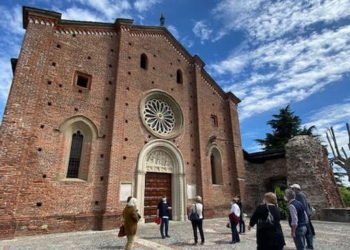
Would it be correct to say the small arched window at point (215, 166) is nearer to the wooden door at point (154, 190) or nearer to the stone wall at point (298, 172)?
the stone wall at point (298, 172)

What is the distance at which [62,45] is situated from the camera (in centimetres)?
1122

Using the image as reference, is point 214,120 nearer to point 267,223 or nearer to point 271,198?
point 271,198

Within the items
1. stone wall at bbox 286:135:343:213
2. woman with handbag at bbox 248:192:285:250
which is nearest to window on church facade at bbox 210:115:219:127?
stone wall at bbox 286:135:343:213

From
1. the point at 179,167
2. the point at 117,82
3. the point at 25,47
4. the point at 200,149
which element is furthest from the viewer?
the point at 200,149

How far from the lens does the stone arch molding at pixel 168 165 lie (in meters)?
12.1

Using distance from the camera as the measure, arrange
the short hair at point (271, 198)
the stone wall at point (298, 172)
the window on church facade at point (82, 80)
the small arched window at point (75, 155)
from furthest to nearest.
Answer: the stone wall at point (298, 172) → the window on church facade at point (82, 80) → the small arched window at point (75, 155) → the short hair at point (271, 198)

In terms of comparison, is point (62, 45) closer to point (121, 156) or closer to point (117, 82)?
point (117, 82)

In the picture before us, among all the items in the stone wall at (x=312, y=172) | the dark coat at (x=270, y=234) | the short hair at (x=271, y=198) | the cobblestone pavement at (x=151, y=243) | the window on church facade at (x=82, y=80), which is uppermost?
the window on church facade at (x=82, y=80)

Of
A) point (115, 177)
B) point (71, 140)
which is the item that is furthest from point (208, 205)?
point (71, 140)

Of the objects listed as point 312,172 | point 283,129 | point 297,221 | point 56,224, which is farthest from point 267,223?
point 283,129

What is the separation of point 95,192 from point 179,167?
16.7 feet

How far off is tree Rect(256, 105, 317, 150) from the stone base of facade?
21020mm

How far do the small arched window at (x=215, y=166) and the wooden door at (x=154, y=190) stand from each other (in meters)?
4.02

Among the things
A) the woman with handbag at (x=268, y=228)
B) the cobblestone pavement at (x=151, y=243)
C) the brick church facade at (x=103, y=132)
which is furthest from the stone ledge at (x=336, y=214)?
the woman with handbag at (x=268, y=228)
